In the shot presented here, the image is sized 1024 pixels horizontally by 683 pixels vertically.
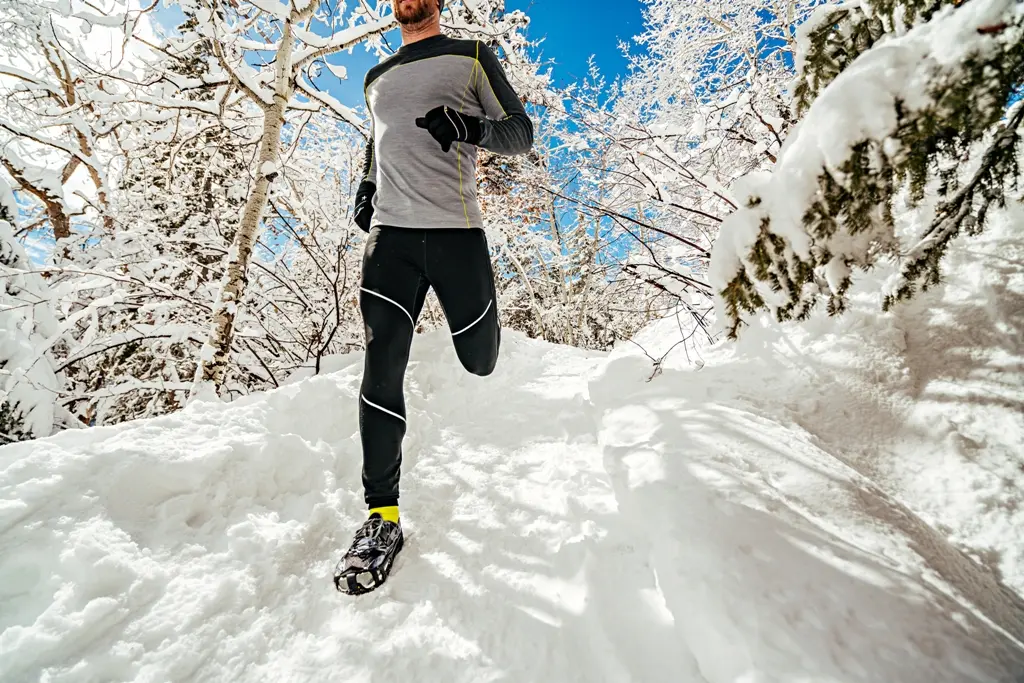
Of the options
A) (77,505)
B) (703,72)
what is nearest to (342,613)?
(77,505)

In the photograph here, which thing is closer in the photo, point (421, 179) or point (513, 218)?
point (421, 179)

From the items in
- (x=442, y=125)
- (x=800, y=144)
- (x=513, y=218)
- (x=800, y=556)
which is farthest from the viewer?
(x=513, y=218)

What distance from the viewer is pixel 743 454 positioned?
155 centimetres

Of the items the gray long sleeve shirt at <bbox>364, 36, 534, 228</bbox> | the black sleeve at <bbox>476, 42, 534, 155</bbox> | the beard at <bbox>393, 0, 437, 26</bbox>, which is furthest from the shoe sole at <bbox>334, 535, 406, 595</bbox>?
the beard at <bbox>393, 0, 437, 26</bbox>

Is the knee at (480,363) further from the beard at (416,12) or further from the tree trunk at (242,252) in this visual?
the tree trunk at (242,252)

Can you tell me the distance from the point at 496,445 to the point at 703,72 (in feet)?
22.2

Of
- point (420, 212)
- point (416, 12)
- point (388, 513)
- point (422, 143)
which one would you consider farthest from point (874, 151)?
point (416, 12)

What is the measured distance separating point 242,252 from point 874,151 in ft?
12.1

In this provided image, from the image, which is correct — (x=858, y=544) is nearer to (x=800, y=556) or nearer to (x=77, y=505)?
(x=800, y=556)

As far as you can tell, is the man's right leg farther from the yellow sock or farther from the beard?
the beard

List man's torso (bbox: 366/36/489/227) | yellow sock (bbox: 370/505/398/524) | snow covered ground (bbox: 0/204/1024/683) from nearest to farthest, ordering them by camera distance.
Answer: snow covered ground (bbox: 0/204/1024/683)
yellow sock (bbox: 370/505/398/524)
man's torso (bbox: 366/36/489/227)

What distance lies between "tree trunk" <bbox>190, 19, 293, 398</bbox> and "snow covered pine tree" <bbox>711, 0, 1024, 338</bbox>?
341 cm

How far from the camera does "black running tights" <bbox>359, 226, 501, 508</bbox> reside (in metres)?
1.67

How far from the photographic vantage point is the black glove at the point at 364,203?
2.09 m
